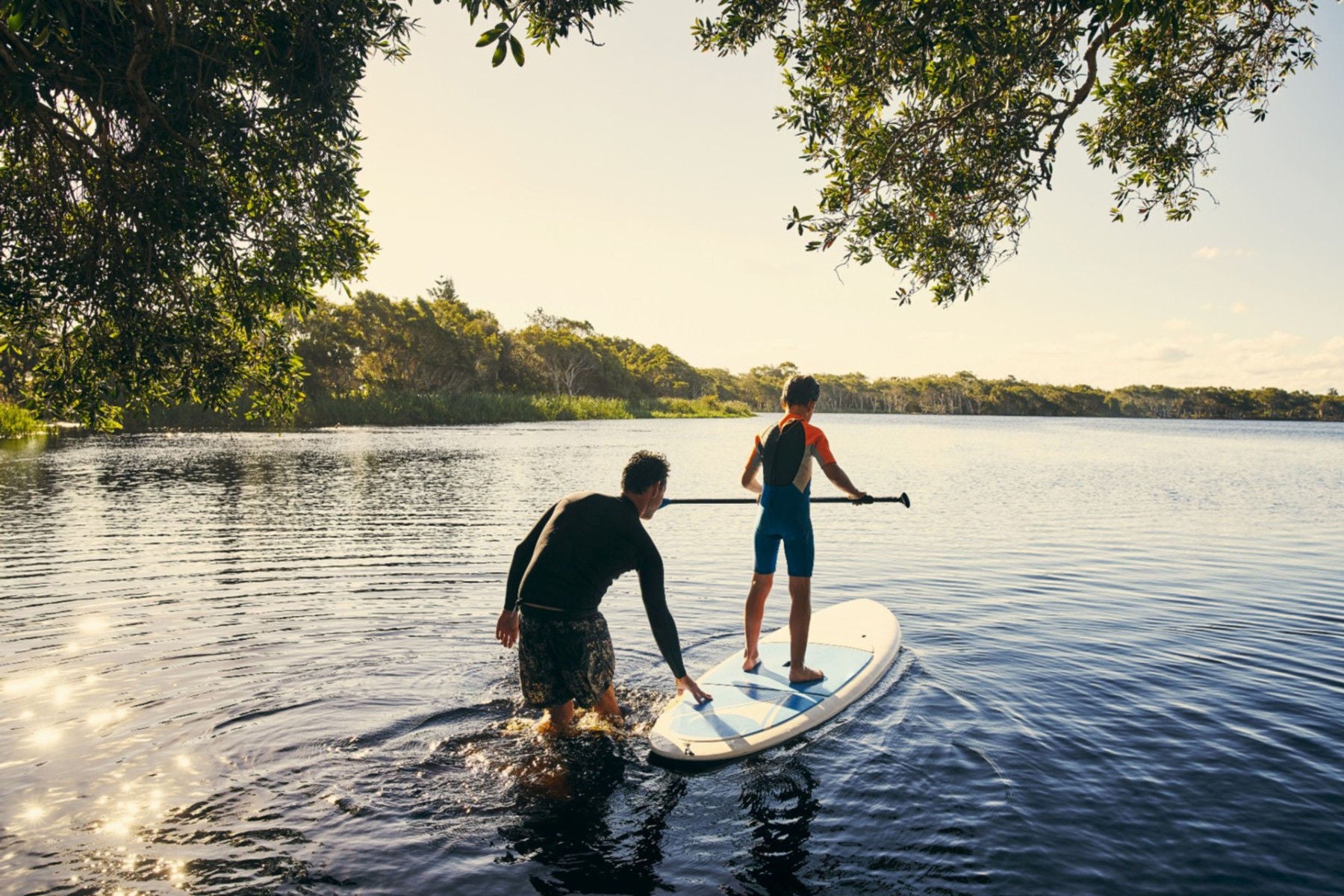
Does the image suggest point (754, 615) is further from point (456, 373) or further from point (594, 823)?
point (456, 373)

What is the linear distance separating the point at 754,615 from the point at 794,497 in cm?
120

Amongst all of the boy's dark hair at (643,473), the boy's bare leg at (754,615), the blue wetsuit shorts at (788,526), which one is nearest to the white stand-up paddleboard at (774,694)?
the boy's bare leg at (754,615)

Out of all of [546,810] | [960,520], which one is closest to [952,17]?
[546,810]

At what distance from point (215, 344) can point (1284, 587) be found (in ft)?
50.8

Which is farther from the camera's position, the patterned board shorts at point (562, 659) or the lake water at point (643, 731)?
the patterned board shorts at point (562, 659)

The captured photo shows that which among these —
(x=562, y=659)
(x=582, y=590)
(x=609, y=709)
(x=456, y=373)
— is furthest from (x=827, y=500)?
(x=456, y=373)

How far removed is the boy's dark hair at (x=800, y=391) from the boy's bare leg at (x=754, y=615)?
156cm

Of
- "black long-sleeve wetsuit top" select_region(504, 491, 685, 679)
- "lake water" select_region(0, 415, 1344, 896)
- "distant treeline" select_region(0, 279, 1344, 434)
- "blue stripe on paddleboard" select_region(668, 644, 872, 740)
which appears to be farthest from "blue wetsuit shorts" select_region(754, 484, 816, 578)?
"distant treeline" select_region(0, 279, 1344, 434)

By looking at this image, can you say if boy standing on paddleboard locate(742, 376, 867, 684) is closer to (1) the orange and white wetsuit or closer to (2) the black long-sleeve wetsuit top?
(1) the orange and white wetsuit

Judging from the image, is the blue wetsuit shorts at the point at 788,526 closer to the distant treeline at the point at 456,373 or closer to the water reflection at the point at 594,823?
the water reflection at the point at 594,823

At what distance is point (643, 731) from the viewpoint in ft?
19.7

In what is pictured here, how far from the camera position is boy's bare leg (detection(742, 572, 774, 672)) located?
6816 millimetres

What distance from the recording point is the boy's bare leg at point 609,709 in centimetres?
561

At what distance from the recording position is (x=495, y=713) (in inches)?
246
